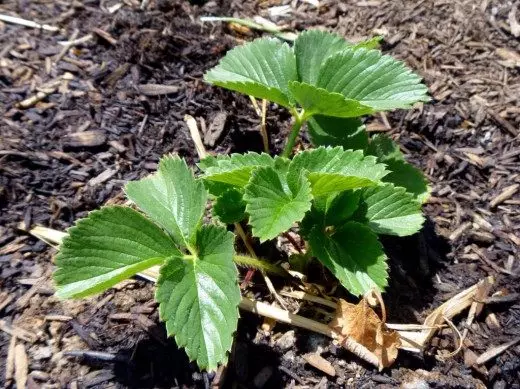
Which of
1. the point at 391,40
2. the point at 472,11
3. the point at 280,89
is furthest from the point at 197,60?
the point at 472,11

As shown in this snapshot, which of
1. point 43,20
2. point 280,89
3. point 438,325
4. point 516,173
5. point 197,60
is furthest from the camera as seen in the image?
point 43,20

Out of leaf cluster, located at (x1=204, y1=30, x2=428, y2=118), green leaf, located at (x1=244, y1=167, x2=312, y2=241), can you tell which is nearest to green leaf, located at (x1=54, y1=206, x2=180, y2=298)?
green leaf, located at (x1=244, y1=167, x2=312, y2=241)

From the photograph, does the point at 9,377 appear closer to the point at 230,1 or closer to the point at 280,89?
the point at 280,89

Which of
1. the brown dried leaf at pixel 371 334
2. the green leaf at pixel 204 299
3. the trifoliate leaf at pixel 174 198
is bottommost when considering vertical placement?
the brown dried leaf at pixel 371 334

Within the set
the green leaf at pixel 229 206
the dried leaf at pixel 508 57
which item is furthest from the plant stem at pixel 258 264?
the dried leaf at pixel 508 57

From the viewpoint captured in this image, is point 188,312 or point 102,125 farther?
point 102,125

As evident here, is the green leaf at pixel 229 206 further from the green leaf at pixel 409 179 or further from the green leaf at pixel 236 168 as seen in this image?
the green leaf at pixel 409 179

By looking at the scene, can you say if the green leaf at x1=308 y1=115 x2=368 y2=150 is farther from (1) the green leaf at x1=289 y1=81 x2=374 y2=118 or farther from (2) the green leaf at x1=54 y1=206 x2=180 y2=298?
(2) the green leaf at x1=54 y1=206 x2=180 y2=298
